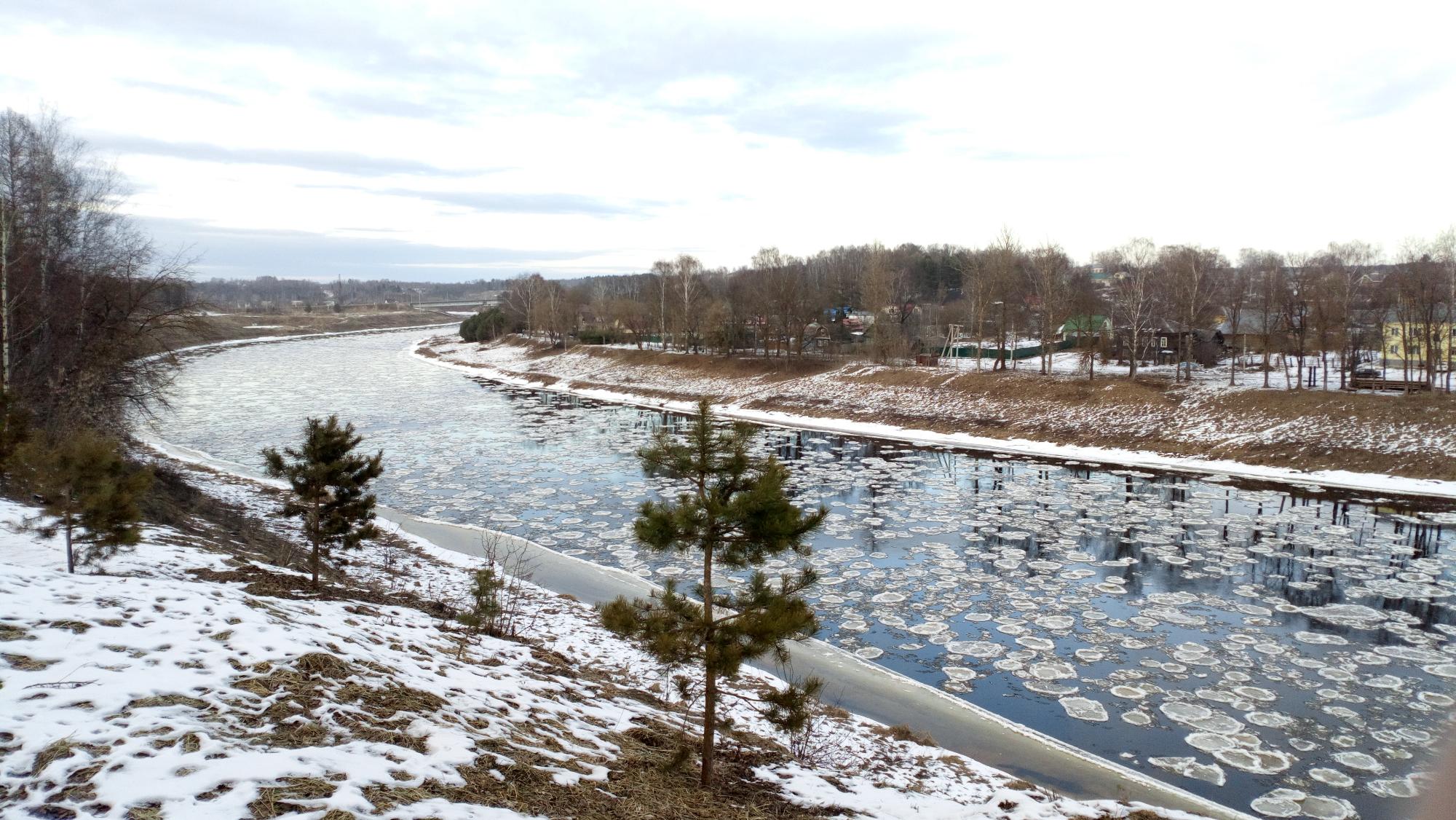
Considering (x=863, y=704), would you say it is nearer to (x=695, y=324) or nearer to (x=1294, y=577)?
(x=1294, y=577)

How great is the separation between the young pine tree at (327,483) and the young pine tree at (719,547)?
6.43m

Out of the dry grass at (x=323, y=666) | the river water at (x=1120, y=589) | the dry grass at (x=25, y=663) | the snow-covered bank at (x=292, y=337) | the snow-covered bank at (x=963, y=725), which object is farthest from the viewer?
the snow-covered bank at (x=292, y=337)

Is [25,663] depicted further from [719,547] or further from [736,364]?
[736,364]

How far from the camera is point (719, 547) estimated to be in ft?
25.9

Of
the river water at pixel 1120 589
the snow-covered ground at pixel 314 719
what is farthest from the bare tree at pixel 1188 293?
the snow-covered ground at pixel 314 719

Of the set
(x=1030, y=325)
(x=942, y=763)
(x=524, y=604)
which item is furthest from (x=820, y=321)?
(x=942, y=763)

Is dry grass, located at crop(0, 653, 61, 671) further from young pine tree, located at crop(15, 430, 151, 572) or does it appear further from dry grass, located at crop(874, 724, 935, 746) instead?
dry grass, located at crop(874, 724, 935, 746)

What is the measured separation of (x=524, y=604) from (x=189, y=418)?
113ft

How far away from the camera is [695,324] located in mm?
61156

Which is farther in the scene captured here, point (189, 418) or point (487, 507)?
point (189, 418)

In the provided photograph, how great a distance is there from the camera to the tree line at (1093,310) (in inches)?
1510

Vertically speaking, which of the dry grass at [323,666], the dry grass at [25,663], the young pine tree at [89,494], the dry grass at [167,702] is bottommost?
the dry grass at [323,666]

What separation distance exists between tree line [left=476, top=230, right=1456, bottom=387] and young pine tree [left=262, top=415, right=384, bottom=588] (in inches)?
1328

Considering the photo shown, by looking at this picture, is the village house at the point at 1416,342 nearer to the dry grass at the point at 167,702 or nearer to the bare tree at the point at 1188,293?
the bare tree at the point at 1188,293
